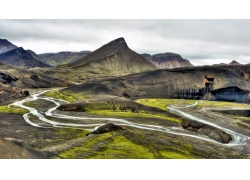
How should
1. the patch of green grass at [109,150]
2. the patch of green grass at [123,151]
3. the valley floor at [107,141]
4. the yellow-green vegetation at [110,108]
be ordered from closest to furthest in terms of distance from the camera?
1. the valley floor at [107,141]
2. the patch of green grass at [109,150]
3. the patch of green grass at [123,151]
4. the yellow-green vegetation at [110,108]

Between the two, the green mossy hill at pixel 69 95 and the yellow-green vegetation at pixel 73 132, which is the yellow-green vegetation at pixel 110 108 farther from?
the green mossy hill at pixel 69 95

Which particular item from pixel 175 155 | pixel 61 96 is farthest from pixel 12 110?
pixel 175 155

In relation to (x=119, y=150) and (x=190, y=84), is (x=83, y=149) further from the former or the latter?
(x=190, y=84)

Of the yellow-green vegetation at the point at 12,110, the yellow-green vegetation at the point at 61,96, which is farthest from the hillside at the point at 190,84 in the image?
the yellow-green vegetation at the point at 12,110

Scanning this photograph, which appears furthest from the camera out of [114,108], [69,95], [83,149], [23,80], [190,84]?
[23,80]

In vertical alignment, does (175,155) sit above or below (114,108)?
below

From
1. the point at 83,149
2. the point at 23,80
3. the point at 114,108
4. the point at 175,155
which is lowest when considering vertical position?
the point at 175,155
